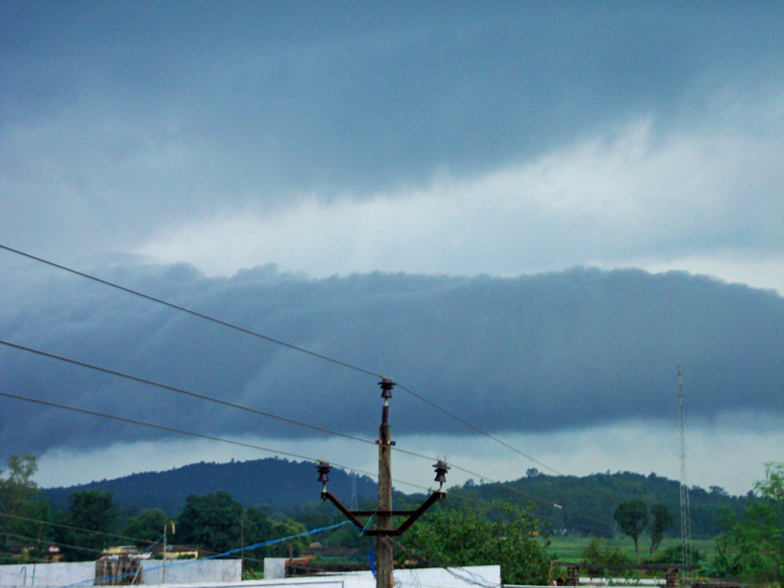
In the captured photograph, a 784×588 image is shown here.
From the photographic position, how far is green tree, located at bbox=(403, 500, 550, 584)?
6156 centimetres

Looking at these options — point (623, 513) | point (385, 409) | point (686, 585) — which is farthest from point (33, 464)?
point (385, 409)

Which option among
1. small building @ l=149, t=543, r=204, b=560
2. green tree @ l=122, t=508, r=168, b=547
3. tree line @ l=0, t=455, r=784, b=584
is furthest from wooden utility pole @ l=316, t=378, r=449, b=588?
green tree @ l=122, t=508, r=168, b=547

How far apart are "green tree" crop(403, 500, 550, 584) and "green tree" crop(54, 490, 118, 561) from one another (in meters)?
89.5

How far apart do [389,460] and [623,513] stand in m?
171

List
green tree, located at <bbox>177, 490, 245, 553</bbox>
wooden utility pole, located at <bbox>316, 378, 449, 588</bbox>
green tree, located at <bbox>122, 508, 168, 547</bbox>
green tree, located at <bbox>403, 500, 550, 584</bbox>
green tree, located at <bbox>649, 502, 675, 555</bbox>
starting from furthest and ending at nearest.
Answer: green tree, located at <bbox>649, 502, 675, 555</bbox>
green tree, located at <bbox>177, 490, 245, 553</bbox>
green tree, located at <bbox>122, 508, 168, 547</bbox>
green tree, located at <bbox>403, 500, 550, 584</bbox>
wooden utility pole, located at <bbox>316, 378, 449, 588</bbox>

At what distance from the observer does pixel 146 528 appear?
157875 millimetres

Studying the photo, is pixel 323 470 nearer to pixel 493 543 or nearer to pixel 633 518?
pixel 493 543

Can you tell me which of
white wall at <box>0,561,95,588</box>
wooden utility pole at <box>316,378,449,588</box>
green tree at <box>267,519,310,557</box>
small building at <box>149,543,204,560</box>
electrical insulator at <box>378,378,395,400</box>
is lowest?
green tree at <box>267,519,310,557</box>

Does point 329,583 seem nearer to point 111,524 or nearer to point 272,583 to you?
point 272,583

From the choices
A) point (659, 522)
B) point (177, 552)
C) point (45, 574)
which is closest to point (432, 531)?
point (45, 574)

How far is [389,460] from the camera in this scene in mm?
25359

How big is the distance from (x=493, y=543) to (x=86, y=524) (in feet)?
353

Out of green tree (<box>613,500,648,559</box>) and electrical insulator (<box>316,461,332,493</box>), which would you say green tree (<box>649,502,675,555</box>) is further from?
electrical insulator (<box>316,461,332,493</box>)

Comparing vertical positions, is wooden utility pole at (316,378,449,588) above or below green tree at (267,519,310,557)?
above
